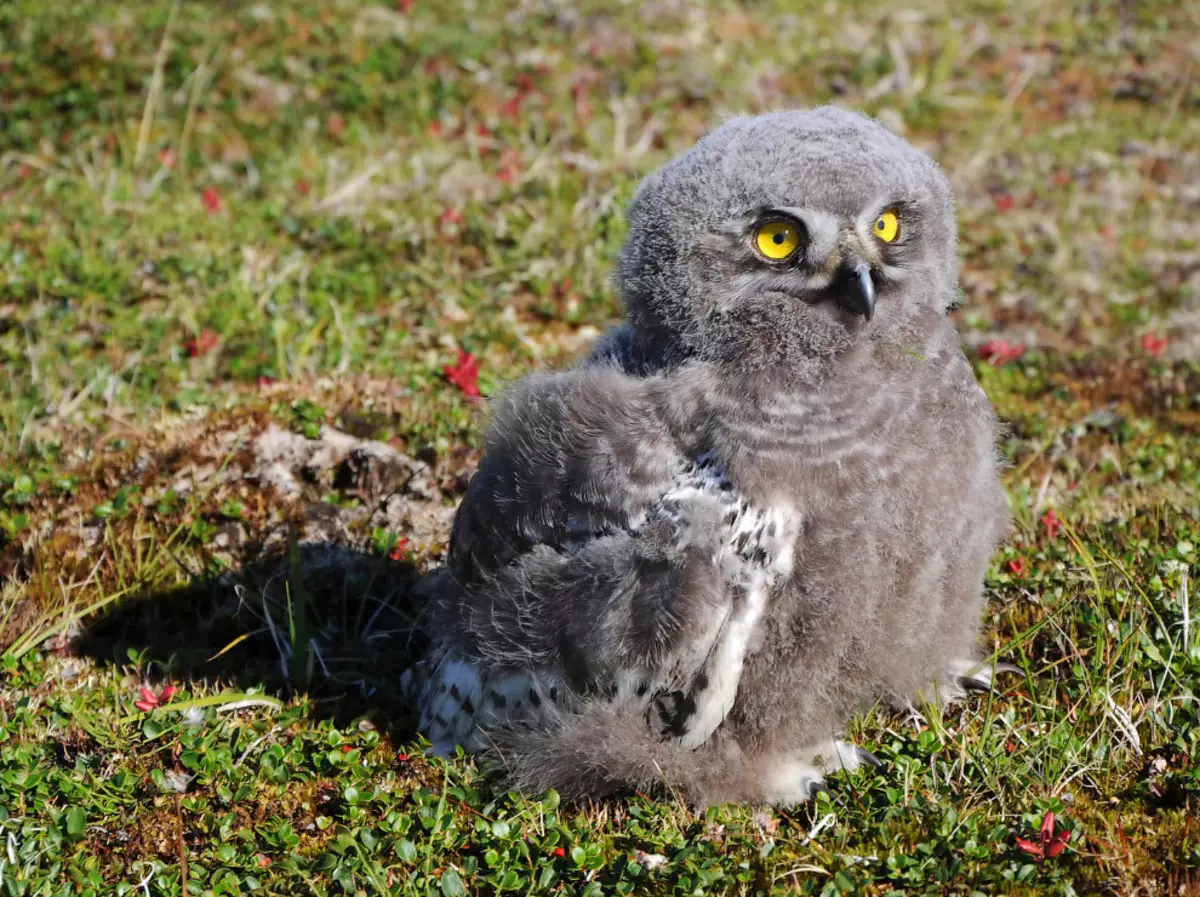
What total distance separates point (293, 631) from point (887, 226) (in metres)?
2.96

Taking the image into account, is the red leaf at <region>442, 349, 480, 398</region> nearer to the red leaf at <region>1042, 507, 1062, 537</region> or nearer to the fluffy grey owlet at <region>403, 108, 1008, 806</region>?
the fluffy grey owlet at <region>403, 108, 1008, 806</region>

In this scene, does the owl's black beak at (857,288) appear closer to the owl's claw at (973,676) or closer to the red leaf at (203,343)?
the owl's claw at (973,676)

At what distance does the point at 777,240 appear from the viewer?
4250 millimetres

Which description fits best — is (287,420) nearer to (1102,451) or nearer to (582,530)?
(582,530)

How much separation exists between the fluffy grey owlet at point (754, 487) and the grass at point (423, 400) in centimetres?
29

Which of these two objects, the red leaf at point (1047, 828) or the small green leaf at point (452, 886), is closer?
the red leaf at point (1047, 828)

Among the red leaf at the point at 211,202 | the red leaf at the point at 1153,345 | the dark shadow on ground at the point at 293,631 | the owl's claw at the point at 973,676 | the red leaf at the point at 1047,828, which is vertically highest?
the red leaf at the point at 211,202

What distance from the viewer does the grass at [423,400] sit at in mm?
4262

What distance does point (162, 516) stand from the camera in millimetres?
6105

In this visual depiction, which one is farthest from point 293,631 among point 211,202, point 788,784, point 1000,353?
point 211,202

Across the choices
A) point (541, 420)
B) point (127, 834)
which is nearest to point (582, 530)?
point (541, 420)

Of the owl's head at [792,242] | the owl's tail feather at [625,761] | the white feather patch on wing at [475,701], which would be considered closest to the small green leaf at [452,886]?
the owl's tail feather at [625,761]

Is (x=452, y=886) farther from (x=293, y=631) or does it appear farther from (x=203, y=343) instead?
(x=203, y=343)

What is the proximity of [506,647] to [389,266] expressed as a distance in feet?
14.7
